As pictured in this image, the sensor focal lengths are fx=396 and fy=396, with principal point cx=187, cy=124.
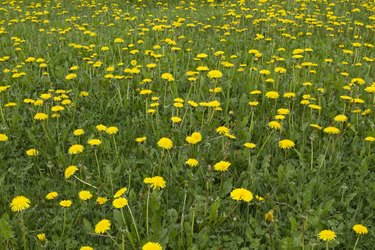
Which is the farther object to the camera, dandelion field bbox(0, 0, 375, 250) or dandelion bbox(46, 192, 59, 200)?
dandelion bbox(46, 192, 59, 200)

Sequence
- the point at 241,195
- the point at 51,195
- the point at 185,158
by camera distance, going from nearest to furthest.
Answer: the point at 241,195 < the point at 51,195 < the point at 185,158

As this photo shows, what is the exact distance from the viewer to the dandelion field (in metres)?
2.35

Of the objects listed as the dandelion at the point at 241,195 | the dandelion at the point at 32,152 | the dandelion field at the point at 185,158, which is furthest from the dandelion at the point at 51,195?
the dandelion at the point at 241,195

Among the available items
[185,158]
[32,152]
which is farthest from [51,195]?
[185,158]

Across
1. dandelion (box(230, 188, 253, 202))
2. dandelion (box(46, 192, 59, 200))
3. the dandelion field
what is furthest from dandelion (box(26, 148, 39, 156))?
dandelion (box(230, 188, 253, 202))

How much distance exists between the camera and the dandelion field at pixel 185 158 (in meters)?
2.35

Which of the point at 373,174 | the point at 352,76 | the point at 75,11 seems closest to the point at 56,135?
the point at 373,174

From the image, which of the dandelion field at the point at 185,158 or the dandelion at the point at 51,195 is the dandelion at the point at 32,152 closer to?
the dandelion field at the point at 185,158

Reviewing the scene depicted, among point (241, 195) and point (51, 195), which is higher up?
point (241, 195)

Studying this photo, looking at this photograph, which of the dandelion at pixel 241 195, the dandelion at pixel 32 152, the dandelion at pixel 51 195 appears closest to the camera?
the dandelion at pixel 241 195

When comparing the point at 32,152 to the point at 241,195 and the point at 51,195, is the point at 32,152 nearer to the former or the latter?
the point at 51,195

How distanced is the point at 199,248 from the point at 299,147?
143cm

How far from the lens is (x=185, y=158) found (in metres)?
2.97

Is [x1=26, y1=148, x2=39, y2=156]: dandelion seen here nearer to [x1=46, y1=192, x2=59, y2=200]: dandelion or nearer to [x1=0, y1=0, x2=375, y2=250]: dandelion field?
[x1=0, y1=0, x2=375, y2=250]: dandelion field
